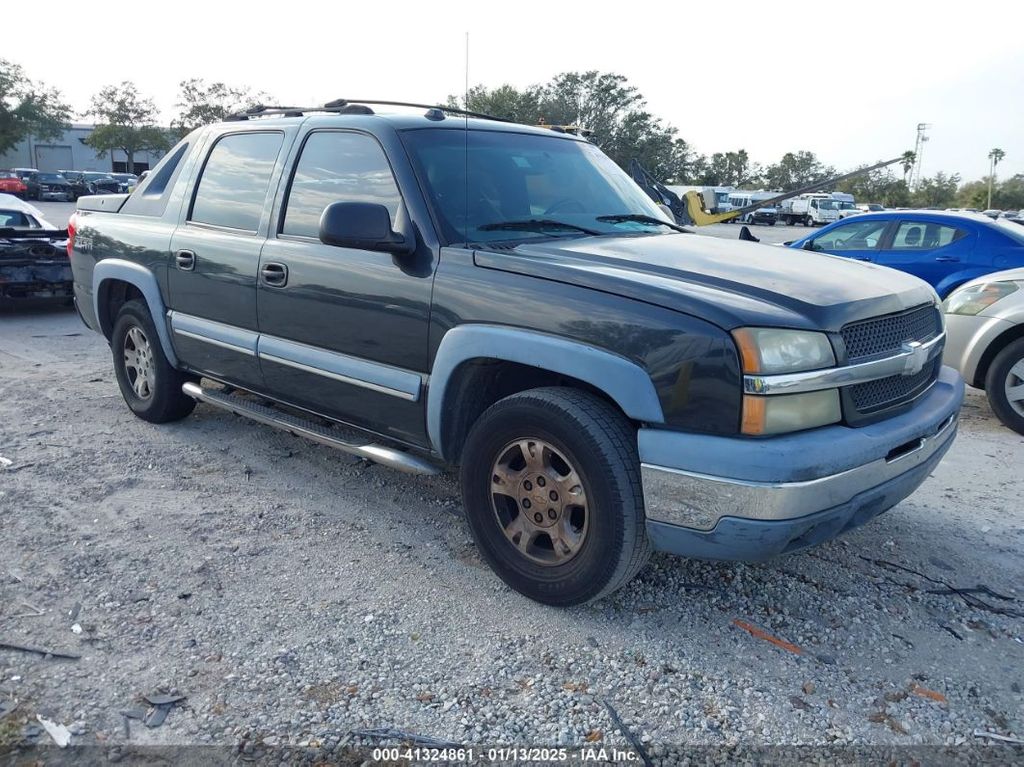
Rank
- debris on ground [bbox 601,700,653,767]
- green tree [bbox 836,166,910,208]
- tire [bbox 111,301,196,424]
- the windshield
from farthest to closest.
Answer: green tree [bbox 836,166,910,208], tire [bbox 111,301,196,424], the windshield, debris on ground [bbox 601,700,653,767]

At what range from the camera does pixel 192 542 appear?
12.4 feet

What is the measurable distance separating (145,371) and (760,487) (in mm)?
4248

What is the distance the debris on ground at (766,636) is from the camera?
119 inches

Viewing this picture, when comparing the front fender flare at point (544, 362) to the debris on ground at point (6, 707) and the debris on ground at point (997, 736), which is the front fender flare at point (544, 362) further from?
the debris on ground at point (6, 707)

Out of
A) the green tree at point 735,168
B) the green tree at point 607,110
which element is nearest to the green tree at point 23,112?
the green tree at point 607,110

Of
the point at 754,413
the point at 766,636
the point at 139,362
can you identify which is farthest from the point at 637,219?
the point at 139,362

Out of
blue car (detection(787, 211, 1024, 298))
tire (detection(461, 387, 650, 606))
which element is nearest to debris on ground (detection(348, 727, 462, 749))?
tire (detection(461, 387, 650, 606))

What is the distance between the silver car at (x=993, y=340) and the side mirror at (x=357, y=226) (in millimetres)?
4491

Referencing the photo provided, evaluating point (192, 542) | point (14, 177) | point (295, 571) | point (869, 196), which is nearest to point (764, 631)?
point (295, 571)

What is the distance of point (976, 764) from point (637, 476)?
51.2 inches

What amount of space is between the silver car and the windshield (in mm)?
2875

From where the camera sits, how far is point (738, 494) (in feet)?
8.79

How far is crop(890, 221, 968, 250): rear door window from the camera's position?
8547 mm

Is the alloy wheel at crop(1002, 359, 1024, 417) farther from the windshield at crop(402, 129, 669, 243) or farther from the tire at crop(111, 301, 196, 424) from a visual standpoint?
the tire at crop(111, 301, 196, 424)
